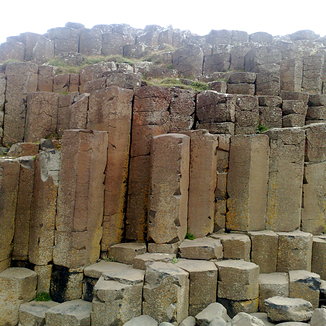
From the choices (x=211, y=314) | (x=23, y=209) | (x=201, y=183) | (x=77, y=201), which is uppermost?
(x=201, y=183)

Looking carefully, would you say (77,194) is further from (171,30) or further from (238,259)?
(171,30)

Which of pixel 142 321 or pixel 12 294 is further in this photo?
pixel 12 294

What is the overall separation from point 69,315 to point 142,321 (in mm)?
1482

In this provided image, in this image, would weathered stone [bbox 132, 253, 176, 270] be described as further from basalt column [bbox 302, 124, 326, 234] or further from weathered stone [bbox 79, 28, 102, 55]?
weathered stone [bbox 79, 28, 102, 55]

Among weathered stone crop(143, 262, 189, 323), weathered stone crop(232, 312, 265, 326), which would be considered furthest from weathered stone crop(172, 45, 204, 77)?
weathered stone crop(232, 312, 265, 326)

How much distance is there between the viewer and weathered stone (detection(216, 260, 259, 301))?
741 cm

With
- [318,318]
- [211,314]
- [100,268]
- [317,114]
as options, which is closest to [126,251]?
[100,268]

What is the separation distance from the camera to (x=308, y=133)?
31.3 feet

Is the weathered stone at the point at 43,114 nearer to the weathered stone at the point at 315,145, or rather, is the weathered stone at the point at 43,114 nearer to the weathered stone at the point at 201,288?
the weathered stone at the point at 201,288

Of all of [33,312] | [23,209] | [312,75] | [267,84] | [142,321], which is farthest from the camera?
[312,75]

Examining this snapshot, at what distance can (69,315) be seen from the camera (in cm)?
711

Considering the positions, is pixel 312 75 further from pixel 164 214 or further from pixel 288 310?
pixel 288 310

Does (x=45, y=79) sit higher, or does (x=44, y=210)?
(x=45, y=79)

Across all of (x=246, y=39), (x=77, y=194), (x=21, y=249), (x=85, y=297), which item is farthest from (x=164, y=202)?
(x=246, y=39)
